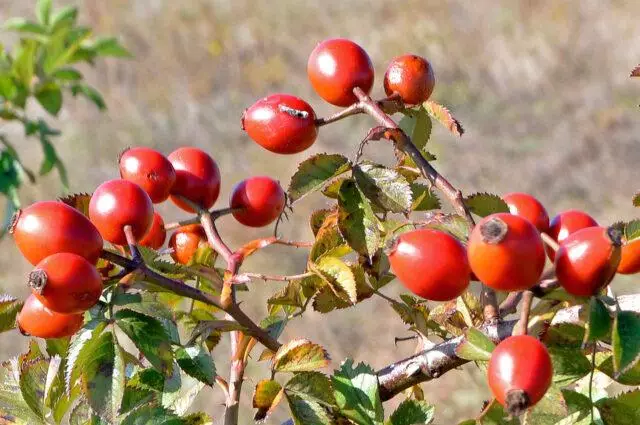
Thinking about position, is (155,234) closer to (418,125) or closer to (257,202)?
(257,202)

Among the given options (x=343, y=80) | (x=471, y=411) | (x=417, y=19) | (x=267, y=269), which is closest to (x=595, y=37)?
(x=417, y=19)

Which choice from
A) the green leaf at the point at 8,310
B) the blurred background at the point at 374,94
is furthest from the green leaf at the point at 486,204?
the blurred background at the point at 374,94

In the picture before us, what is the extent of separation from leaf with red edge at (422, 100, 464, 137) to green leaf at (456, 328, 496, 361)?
0.81 feet

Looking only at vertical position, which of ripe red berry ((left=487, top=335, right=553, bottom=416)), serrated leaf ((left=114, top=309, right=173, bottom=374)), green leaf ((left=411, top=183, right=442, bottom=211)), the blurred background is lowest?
ripe red berry ((left=487, top=335, right=553, bottom=416))

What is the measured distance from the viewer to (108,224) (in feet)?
3.13

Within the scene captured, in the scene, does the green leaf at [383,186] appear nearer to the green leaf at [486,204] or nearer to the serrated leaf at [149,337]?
the green leaf at [486,204]

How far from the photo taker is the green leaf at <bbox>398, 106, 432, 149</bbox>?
3.45 ft

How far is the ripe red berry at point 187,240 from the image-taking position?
1.11m

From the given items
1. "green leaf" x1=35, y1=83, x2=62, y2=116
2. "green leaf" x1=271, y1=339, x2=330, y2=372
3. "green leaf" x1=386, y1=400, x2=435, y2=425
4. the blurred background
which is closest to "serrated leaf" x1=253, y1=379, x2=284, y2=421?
"green leaf" x1=271, y1=339, x2=330, y2=372

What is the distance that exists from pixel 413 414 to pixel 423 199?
24cm

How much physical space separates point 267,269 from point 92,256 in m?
5.50

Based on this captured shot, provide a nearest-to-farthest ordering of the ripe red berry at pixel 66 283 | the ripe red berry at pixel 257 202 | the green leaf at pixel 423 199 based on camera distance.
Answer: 1. the ripe red berry at pixel 66 283
2. the green leaf at pixel 423 199
3. the ripe red berry at pixel 257 202

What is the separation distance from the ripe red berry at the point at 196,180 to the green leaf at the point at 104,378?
0.25 m

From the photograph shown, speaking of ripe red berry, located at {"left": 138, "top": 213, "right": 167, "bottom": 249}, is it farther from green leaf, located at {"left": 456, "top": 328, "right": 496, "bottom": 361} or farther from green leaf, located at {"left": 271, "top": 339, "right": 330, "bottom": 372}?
green leaf, located at {"left": 456, "top": 328, "right": 496, "bottom": 361}
